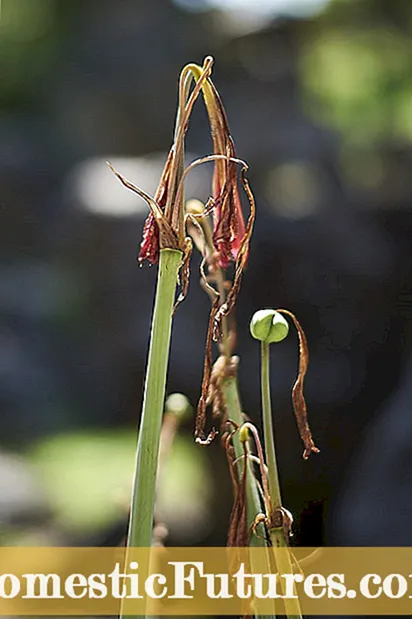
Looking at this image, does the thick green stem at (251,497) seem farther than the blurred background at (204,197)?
No

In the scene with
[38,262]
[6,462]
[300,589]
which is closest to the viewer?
[300,589]

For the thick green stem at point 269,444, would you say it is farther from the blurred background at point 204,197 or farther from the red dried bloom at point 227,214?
the blurred background at point 204,197

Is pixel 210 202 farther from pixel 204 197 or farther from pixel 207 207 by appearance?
pixel 204 197

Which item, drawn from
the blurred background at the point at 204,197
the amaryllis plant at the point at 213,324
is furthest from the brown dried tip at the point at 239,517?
the blurred background at the point at 204,197

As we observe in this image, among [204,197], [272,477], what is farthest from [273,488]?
[204,197]

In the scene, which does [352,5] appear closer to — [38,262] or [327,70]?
[327,70]

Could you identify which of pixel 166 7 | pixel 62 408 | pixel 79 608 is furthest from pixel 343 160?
pixel 79 608
